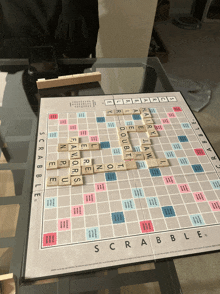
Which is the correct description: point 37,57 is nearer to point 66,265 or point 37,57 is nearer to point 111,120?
point 111,120

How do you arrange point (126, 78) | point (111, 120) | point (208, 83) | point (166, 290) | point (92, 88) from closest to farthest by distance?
point (166, 290), point (111, 120), point (92, 88), point (126, 78), point (208, 83)

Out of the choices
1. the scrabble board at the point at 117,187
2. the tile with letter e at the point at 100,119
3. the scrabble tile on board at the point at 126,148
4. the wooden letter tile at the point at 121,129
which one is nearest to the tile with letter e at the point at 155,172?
the scrabble board at the point at 117,187

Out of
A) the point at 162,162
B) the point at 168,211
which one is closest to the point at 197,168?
the point at 162,162

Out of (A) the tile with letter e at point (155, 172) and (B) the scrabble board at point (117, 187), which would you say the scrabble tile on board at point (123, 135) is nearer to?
(B) the scrabble board at point (117, 187)

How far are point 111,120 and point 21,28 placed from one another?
954mm

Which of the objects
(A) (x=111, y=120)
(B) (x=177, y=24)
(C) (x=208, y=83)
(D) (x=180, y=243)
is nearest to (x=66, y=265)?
(D) (x=180, y=243)

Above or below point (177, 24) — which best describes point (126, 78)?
above

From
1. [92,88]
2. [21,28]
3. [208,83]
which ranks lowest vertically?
[208,83]

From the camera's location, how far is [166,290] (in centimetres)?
73

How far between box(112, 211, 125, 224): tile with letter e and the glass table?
13 centimetres

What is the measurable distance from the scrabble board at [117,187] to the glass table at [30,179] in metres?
0.04

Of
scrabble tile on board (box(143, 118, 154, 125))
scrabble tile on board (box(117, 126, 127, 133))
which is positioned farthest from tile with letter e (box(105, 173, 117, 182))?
scrabble tile on board (box(143, 118, 154, 125))

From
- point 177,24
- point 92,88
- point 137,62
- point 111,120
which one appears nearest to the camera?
point 111,120

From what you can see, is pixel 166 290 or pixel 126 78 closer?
pixel 166 290
